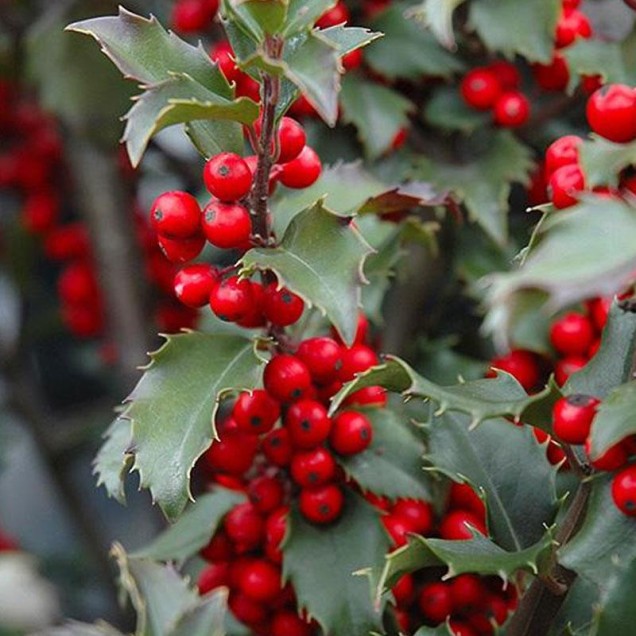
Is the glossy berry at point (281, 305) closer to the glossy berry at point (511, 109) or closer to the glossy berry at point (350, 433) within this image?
the glossy berry at point (350, 433)

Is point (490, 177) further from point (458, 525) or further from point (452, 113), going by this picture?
point (458, 525)

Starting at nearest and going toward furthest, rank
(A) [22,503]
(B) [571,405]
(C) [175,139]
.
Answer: (B) [571,405]
(C) [175,139]
(A) [22,503]

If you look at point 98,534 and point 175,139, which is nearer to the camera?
point 98,534

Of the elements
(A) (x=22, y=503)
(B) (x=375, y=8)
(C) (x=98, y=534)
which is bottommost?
(A) (x=22, y=503)

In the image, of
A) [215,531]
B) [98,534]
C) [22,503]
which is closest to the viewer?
[215,531]

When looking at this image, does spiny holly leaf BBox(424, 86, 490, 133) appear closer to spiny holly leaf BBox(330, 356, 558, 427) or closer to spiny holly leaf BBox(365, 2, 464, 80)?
spiny holly leaf BBox(365, 2, 464, 80)

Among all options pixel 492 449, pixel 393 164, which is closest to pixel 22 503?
pixel 393 164

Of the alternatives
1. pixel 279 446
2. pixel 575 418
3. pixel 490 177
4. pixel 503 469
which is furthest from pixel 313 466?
pixel 490 177

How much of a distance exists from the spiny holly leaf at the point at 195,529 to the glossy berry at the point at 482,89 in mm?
404

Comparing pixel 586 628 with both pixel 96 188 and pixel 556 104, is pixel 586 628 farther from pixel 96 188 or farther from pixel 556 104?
pixel 96 188

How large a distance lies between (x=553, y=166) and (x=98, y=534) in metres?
1.12

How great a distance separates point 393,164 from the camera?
40.4 inches

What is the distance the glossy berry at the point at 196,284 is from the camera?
0.65 m

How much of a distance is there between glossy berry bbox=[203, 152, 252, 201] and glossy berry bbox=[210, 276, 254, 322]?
5cm
